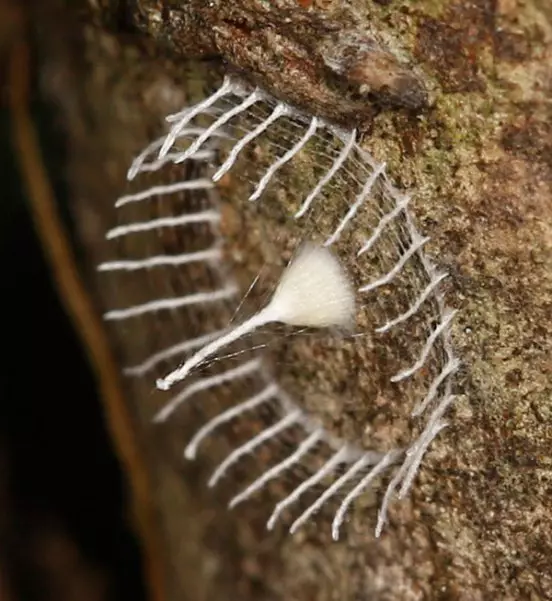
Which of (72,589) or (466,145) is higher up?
(466,145)

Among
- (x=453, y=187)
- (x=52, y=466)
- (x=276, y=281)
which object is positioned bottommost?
(x=52, y=466)

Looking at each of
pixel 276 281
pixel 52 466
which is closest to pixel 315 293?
pixel 276 281

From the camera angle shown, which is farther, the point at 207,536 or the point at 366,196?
the point at 207,536

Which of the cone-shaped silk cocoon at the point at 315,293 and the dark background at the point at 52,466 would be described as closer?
the cone-shaped silk cocoon at the point at 315,293

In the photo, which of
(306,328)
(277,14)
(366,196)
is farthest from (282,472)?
(277,14)

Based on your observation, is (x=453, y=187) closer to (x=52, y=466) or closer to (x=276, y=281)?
(x=276, y=281)

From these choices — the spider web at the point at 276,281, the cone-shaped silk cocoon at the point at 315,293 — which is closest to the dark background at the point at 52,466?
the spider web at the point at 276,281

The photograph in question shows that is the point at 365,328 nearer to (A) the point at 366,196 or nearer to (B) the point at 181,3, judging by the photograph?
(A) the point at 366,196

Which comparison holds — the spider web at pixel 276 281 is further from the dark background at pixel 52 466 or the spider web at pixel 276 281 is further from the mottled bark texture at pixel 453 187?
the dark background at pixel 52 466

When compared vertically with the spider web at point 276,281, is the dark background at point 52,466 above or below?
below
